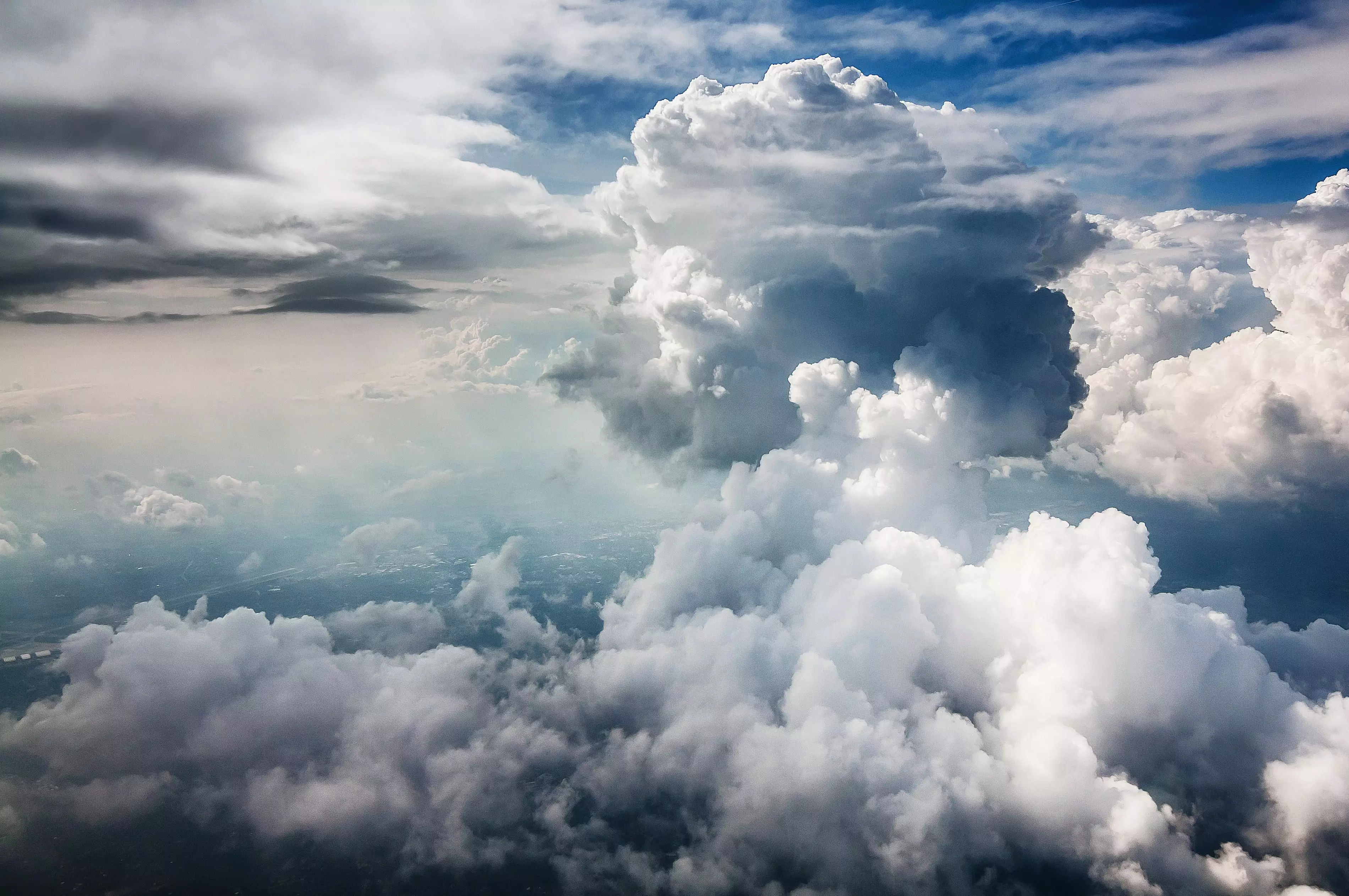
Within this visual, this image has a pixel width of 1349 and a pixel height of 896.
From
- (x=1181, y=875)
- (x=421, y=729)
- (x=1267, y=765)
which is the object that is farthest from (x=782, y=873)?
(x=421, y=729)

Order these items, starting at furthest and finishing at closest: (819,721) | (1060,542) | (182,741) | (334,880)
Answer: (182,741) < (334,880) < (819,721) < (1060,542)

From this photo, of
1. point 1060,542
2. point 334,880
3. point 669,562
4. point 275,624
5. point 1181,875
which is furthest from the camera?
point 275,624

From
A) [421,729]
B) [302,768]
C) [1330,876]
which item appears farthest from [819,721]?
[302,768]

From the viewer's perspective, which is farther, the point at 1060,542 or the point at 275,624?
the point at 275,624

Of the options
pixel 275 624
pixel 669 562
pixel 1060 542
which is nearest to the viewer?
pixel 1060 542

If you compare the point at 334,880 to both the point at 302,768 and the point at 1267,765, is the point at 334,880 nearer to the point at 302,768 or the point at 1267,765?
the point at 302,768

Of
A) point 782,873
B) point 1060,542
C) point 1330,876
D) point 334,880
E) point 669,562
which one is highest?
point 1060,542

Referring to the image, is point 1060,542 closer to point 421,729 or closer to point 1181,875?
point 1181,875

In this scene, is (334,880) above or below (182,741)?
below

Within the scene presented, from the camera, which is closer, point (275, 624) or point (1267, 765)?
point (1267, 765)
